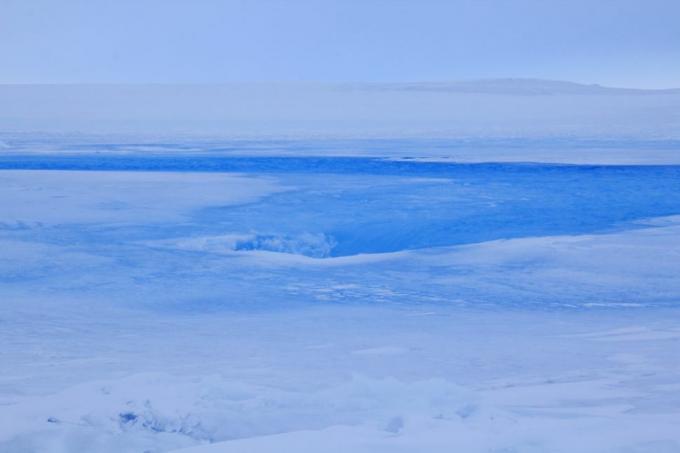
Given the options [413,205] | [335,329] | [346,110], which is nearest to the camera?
[335,329]

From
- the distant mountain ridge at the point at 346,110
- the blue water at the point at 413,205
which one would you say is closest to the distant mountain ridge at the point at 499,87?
the distant mountain ridge at the point at 346,110

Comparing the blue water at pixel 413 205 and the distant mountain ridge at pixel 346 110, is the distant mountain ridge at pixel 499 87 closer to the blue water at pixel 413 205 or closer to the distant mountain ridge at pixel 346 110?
the distant mountain ridge at pixel 346 110

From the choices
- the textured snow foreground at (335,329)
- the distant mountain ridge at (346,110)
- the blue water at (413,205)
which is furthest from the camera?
the distant mountain ridge at (346,110)

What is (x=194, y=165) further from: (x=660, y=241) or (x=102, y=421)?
(x=102, y=421)

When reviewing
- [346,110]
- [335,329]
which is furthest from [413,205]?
[346,110]

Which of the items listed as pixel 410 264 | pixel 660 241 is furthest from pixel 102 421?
pixel 660 241

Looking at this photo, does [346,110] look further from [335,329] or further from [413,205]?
[335,329]

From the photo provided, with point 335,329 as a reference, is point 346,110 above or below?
above
